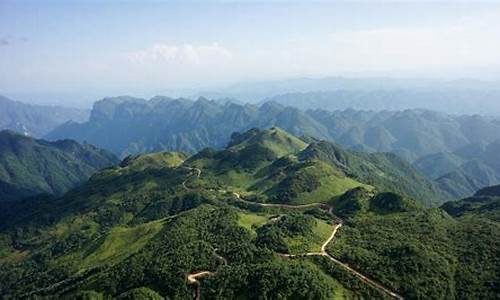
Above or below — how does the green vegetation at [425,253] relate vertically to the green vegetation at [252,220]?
above

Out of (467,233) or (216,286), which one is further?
(467,233)

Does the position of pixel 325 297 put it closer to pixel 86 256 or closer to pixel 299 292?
pixel 299 292

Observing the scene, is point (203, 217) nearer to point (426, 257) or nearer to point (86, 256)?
point (86, 256)

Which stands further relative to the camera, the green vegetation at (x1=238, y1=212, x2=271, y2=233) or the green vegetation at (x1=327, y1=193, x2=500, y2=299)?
the green vegetation at (x1=238, y1=212, x2=271, y2=233)

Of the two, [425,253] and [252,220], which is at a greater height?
[425,253]

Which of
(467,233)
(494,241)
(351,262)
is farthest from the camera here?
(467,233)

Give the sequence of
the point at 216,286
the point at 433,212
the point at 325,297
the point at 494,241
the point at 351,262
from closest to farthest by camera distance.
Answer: the point at 325,297 < the point at 216,286 < the point at 351,262 < the point at 494,241 < the point at 433,212

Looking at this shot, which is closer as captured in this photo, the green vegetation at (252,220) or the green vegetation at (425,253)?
the green vegetation at (425,253)

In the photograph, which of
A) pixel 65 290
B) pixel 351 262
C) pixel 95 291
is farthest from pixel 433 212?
pixel 65 290

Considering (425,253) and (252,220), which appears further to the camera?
(252,220)

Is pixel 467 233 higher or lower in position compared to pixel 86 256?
higher

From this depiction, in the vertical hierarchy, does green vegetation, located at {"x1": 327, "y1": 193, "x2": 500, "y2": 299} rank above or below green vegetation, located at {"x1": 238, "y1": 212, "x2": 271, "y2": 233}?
above
